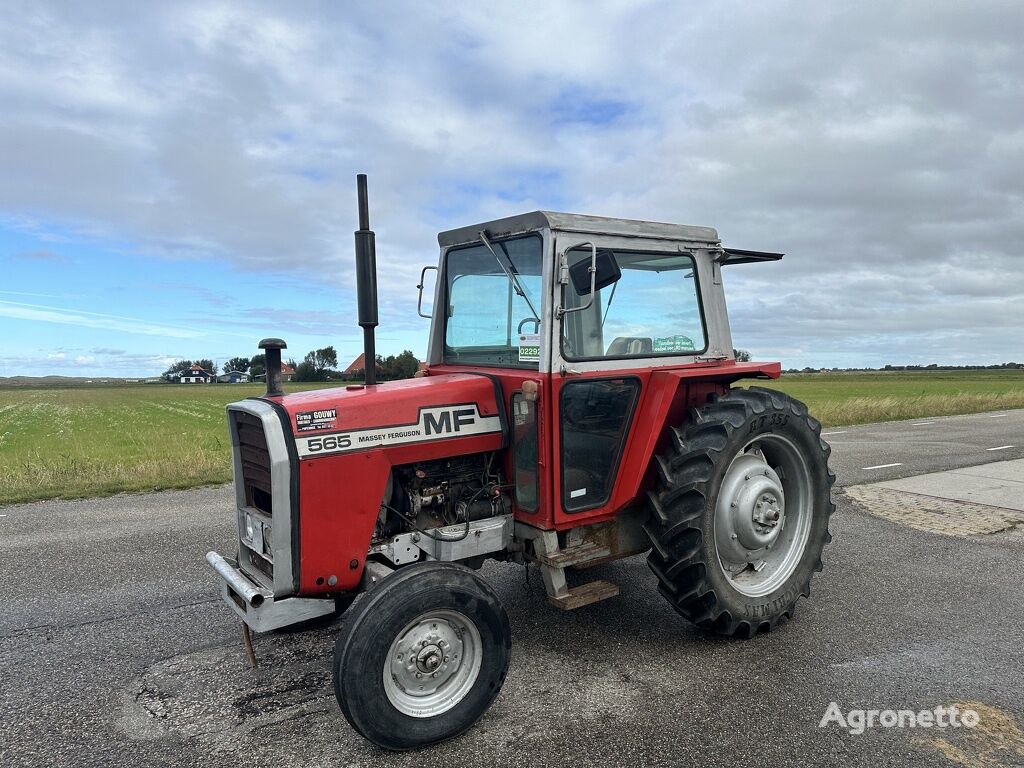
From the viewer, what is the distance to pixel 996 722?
3.11m

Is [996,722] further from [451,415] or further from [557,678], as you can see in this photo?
[451,415]

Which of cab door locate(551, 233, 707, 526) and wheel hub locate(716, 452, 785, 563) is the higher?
cab door locate(551, 233, 707, 526)

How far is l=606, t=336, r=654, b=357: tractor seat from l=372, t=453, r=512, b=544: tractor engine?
35.2 inches

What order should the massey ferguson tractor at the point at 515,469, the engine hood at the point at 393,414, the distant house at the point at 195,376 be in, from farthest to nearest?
the distant house at the point at 195,376
the engine hood at the point at 393,414
the massey ferguson tractor at the point at 515,469

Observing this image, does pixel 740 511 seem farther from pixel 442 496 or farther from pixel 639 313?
pixel 442 496

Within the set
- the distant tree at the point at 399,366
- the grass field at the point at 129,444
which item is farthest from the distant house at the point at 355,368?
the grass field at the point at 129,444

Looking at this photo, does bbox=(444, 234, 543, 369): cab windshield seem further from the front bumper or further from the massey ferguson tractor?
the front bumper

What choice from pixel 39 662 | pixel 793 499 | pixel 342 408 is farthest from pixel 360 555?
pixel 793 499

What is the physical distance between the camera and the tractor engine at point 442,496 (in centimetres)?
348

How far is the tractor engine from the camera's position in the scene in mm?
3484


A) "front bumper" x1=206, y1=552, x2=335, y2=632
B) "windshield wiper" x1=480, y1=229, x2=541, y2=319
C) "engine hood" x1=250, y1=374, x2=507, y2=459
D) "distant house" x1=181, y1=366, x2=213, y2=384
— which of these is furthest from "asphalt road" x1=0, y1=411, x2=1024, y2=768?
"distant house" x1=181, y1=366, x2=213, y2=384

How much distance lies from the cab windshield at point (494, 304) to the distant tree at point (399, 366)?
0.37m

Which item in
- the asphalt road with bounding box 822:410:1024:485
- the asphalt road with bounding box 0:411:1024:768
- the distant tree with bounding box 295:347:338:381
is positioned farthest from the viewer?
the asphalt road with bounding box 822:410:1024:485

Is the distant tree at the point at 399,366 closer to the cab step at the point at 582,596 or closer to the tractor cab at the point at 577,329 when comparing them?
the tractor cab at the point at 577,329
